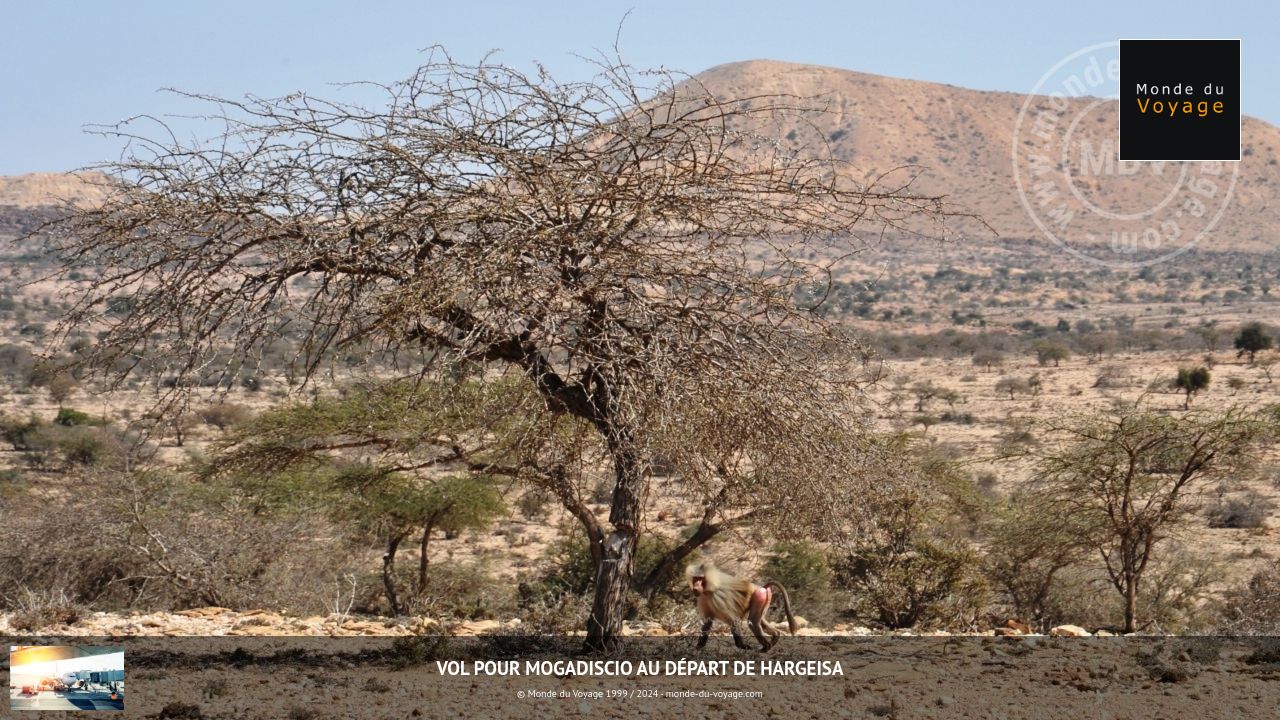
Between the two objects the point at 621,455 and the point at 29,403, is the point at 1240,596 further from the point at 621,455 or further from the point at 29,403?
the point at 29,403

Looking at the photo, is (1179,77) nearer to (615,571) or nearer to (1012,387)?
(1012,387)

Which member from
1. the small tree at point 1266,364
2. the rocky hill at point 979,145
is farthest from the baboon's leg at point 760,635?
the rocky hill at point 979,145

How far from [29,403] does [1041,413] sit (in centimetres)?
3516

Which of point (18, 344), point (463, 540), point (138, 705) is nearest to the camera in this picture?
point (138, 705)

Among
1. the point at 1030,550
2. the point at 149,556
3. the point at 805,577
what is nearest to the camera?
the point at 149,556

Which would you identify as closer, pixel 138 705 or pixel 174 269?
pixel 138 705

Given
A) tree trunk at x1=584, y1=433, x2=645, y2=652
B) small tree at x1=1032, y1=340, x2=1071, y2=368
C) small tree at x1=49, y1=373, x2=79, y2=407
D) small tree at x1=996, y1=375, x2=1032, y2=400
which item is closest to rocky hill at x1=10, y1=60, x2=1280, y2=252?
small tree at x1=1032, y1=340, x2=1071, y2=368

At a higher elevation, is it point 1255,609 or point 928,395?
point 1255,609

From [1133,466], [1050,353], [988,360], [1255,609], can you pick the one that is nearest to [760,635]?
[1133,466]

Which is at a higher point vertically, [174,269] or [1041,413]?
[174,269]

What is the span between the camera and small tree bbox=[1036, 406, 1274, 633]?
1232 cm

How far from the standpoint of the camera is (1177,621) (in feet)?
51.7

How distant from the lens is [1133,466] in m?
12.2

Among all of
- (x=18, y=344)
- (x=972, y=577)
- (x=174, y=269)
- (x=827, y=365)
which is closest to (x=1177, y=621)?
(x=972, y=577)
